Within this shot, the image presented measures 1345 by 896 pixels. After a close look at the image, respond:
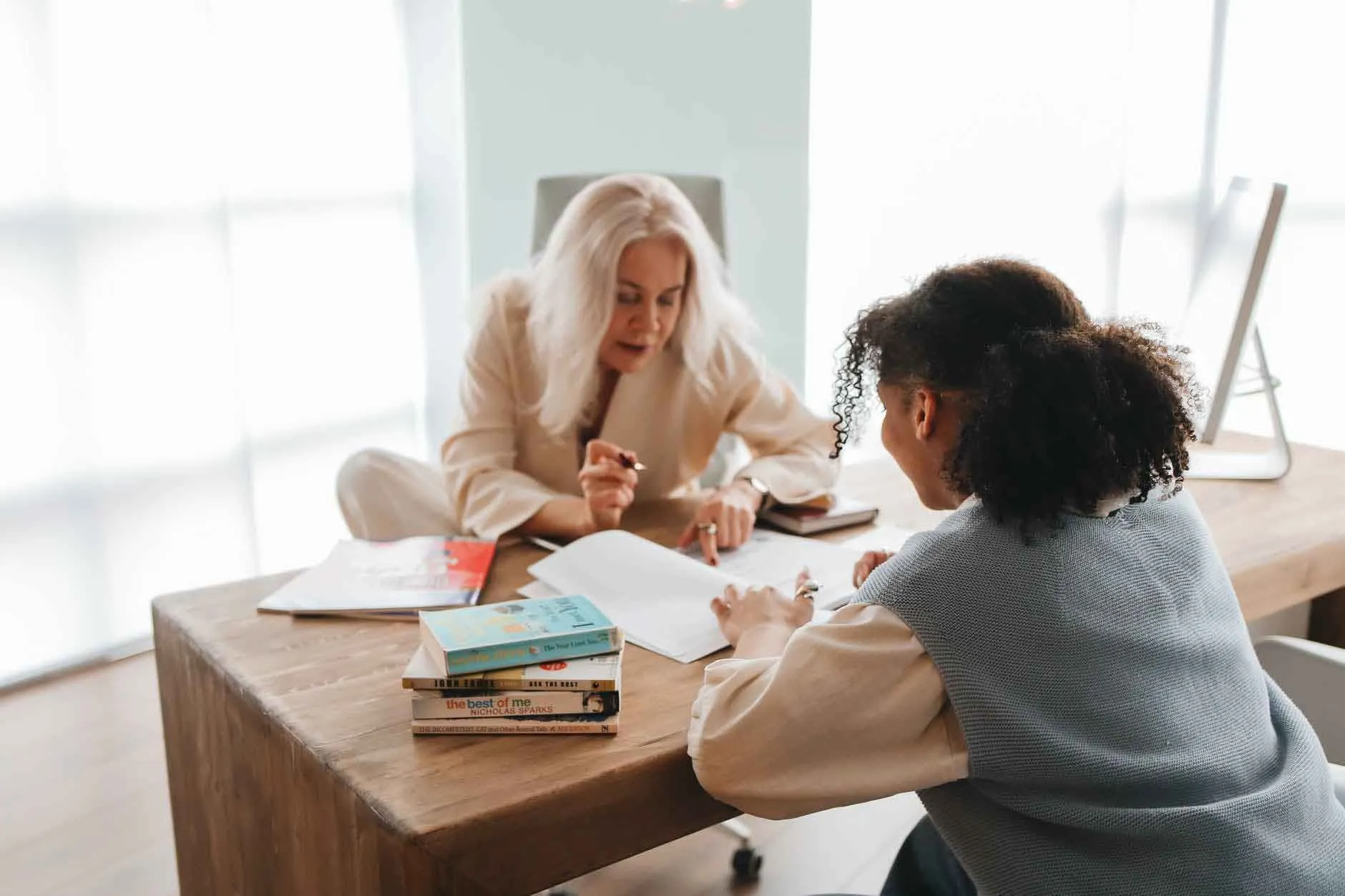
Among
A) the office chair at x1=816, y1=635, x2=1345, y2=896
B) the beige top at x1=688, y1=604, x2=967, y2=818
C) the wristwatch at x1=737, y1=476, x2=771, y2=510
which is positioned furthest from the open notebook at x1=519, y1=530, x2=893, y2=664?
the office chair at x1=816, y1=635, x2=1345, y2=896

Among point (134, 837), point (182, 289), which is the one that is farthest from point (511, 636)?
point (182, 289)

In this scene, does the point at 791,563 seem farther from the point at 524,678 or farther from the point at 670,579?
the point at 524,678

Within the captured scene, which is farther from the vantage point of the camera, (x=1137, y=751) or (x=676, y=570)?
(x=676, y=570)

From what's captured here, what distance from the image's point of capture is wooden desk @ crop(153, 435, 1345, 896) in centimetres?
105

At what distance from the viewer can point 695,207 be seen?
2541mm

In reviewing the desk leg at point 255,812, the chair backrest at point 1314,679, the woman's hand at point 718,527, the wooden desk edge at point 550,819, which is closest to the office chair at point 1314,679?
the chair backrest at point 1314,679

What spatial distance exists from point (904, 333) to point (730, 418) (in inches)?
46.3

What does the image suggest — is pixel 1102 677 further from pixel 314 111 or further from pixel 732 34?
pixel 732 34

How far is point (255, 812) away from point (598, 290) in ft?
3.39

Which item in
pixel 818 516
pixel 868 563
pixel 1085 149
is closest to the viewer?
pixel 868 563

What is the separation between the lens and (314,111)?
3236 millimetres

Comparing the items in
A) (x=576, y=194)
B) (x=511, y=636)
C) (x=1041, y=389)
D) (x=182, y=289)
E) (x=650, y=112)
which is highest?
(x=650, y=112)

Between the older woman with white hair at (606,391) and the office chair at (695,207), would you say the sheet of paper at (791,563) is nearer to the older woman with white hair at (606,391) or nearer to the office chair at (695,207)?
the older woman with white hair at (606,391)

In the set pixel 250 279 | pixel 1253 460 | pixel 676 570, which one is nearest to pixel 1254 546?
pixel 1253 460
